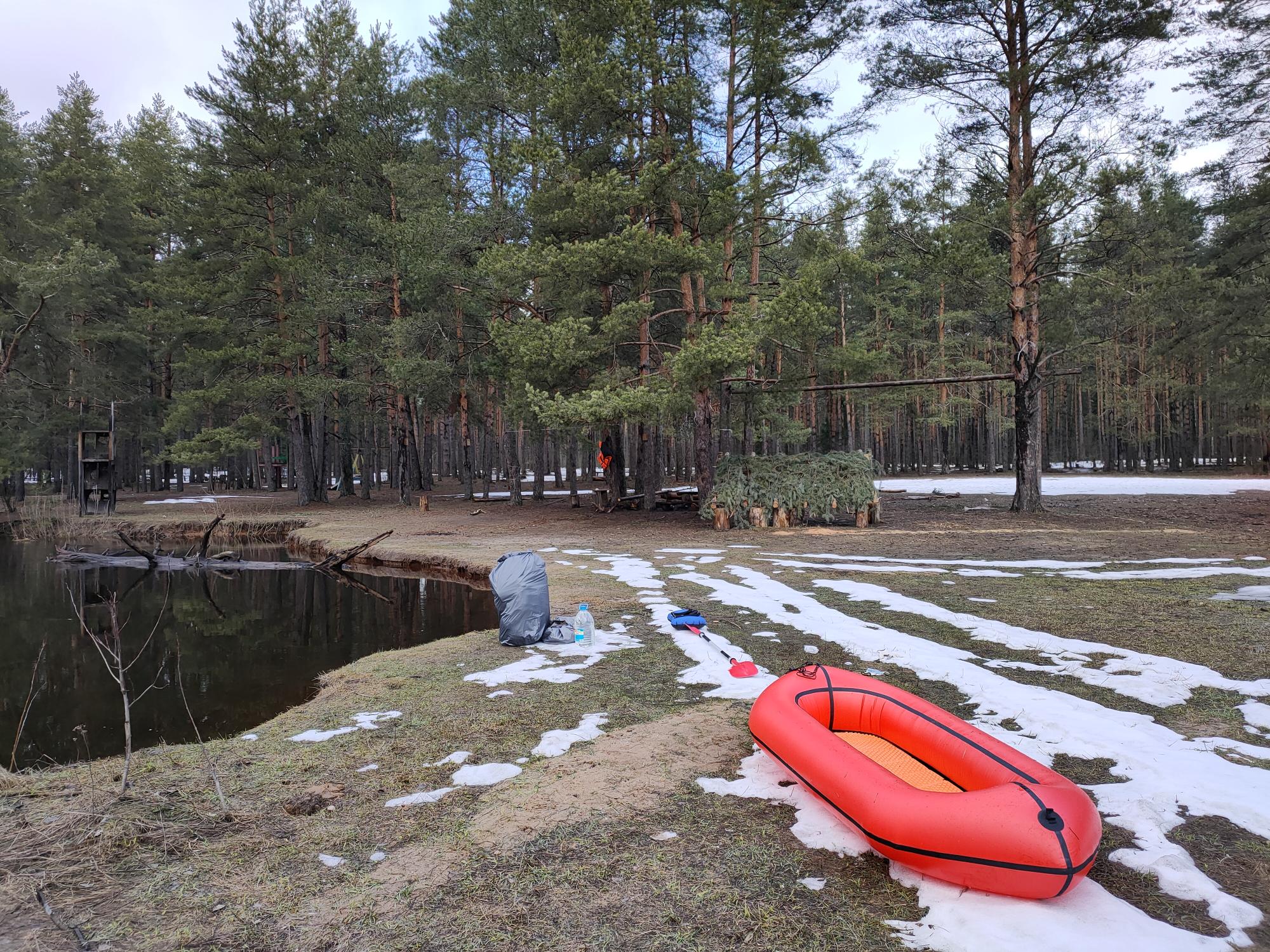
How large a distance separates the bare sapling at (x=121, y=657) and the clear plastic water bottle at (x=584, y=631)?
3163mm

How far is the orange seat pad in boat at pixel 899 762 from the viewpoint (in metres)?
3.09

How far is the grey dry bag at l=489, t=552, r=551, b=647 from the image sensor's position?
20.4ft

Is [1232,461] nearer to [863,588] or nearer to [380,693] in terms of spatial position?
[863,588]

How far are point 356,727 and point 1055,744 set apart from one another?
13.6 ft

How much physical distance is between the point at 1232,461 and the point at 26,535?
52.1 metres

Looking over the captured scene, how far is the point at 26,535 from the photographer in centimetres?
1858

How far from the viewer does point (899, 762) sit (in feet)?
10.9

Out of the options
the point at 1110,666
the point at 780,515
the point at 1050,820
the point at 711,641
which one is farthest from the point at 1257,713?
the point at 780,515

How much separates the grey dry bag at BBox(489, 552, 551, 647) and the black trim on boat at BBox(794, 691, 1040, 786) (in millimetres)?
3280

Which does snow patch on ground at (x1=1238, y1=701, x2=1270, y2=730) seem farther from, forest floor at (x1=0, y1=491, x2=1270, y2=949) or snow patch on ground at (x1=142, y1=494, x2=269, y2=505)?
snow patch on ground at (x1=142, y1=494, x2=269, y2=505)

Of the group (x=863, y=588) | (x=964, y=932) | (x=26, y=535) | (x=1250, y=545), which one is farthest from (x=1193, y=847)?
(x=26, y=535)

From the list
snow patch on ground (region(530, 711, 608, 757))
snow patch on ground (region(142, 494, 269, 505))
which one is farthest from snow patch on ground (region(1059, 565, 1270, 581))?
snow patch on ground (region(142, 494, 269, 505))

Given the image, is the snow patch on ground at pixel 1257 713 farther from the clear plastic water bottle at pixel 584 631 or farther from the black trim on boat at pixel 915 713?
the clear plastic water bottle at pixel 584 631

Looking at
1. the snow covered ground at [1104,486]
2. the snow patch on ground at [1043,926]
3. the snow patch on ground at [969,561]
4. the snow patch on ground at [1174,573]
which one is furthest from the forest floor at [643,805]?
the snow covered ground at [1104,486]
